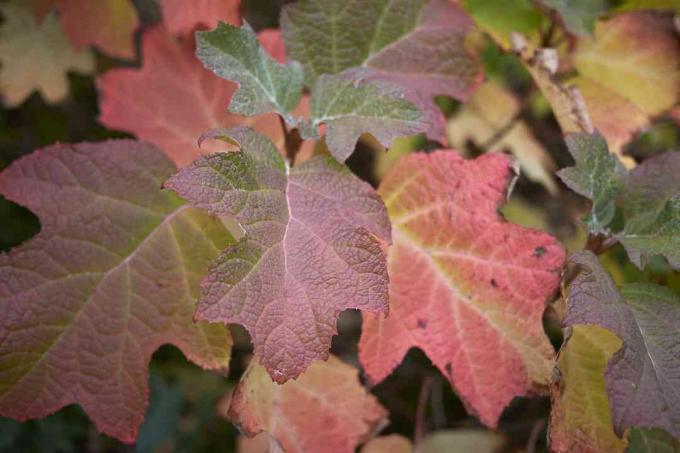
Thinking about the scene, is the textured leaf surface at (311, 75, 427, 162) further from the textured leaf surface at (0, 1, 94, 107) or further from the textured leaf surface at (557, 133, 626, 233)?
the textured leaf surface at (0, 1, 94, 107)

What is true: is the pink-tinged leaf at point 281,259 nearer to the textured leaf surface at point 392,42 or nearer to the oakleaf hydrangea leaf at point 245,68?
the oakleaf hydrangea leaf at point 245,68

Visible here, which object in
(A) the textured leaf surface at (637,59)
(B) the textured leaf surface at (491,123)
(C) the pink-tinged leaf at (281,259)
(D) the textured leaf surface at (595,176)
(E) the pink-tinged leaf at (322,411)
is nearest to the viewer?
(C) the pink-tinged leaf at (281,259)

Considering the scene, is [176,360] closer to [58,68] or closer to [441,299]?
[58,68]

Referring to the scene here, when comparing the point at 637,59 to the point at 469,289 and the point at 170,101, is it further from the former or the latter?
the point at 170,101

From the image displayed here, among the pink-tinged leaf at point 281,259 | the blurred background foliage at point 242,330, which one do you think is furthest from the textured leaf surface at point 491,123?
the pink-tinged leaf at point 281,259

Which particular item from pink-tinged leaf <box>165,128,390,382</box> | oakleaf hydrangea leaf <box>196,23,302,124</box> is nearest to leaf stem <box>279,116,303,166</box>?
oakleaf hydrangea leaf <box>196,23,302,124</box>

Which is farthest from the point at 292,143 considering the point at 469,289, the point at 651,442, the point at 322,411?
the point at 651,442

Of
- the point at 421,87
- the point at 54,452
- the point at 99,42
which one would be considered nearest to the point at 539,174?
the point at 421,87
